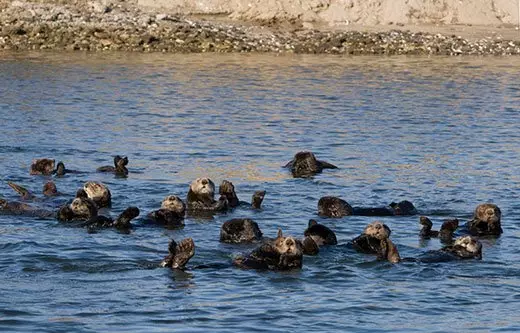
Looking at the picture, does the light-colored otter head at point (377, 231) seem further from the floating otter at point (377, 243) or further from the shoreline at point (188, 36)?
the shoreline at point (188, 36)

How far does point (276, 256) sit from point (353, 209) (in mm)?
3373

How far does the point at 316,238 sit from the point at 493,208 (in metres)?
2.37

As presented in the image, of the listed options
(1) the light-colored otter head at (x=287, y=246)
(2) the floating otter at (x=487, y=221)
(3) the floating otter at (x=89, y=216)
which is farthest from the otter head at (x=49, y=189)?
(2) the floating otter at (x=487, y=221)

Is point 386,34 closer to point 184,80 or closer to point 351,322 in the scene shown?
point 184,80

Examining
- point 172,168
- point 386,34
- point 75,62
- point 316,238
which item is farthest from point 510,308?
point 386,34

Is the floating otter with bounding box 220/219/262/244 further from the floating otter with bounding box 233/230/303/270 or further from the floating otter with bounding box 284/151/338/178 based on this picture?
the floating otter with bounding box 284/151/338/178

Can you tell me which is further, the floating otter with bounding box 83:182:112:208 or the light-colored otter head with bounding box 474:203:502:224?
the floating otter with bounding box 83:182:112:208

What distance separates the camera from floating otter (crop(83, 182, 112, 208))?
1581 centimetres

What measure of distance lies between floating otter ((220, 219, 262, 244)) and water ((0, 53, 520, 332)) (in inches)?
7.3

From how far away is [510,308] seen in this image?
11.8 m

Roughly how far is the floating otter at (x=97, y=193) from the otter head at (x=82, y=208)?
2.75ft

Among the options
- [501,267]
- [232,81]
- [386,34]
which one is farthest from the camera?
[386,34]

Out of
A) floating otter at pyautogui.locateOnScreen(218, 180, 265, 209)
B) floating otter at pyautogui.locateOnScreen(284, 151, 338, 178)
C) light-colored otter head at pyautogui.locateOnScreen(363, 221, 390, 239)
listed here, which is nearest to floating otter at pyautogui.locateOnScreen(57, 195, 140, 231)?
floating otter at pyautogui.locateOnScreen(218, 180, 265, 209)

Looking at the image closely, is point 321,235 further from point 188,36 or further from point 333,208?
point 188,36
